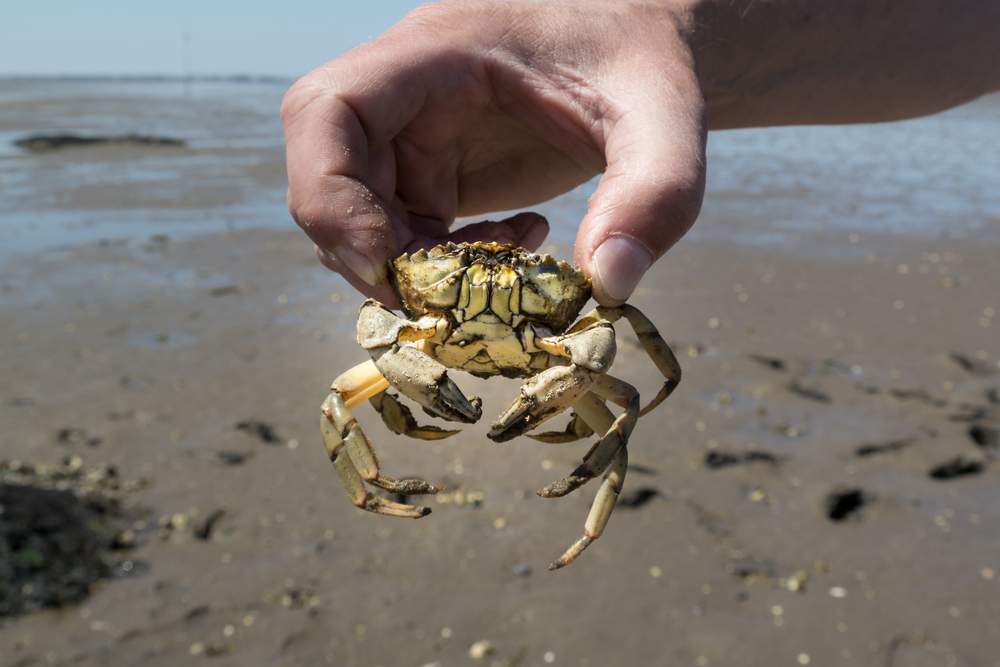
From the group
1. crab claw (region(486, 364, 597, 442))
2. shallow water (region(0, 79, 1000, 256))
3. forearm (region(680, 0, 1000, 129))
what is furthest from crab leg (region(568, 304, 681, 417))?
shallow water (region(0, 79, 1000, 256))

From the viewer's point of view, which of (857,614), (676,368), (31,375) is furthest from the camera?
(31,375)

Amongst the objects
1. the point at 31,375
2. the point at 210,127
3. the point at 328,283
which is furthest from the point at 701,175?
the point at 210,127

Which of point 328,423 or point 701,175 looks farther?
point 328,423

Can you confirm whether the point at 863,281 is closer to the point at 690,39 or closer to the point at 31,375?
the point at 690,39

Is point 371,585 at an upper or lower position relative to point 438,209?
lower

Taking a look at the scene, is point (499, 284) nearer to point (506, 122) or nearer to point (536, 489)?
point (506, 122)
